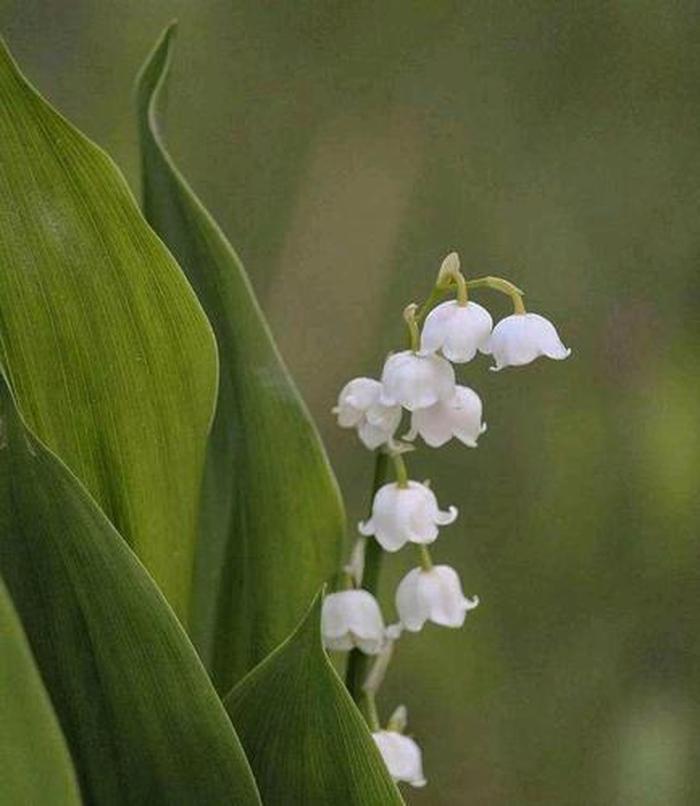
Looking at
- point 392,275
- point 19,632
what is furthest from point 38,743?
point 392,275

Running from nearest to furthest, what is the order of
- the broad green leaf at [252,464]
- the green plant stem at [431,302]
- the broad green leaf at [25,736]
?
the broad green leaf at [25,736]
the green plant stem at [431,302]
the broad green leaf at [252,464]

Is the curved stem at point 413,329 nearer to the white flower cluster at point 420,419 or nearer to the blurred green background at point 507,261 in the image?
the white flower cluster at point 420,419

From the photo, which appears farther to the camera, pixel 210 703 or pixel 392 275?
pixel 392 275

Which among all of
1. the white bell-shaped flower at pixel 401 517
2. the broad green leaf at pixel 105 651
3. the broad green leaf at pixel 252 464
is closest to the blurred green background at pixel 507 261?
the broad green leaf at pixel 252 464

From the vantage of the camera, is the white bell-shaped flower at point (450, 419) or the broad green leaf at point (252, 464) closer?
the white bell-shaped flower at point (450, 419)

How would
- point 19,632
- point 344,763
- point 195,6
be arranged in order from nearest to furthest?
1. point 19,632
2. point 344,763
3. point 195,6

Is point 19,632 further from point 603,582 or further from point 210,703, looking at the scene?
point 603,582

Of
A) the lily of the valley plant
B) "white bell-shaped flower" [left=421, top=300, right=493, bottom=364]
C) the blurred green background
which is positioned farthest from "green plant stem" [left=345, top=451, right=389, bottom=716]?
the blurred green background
